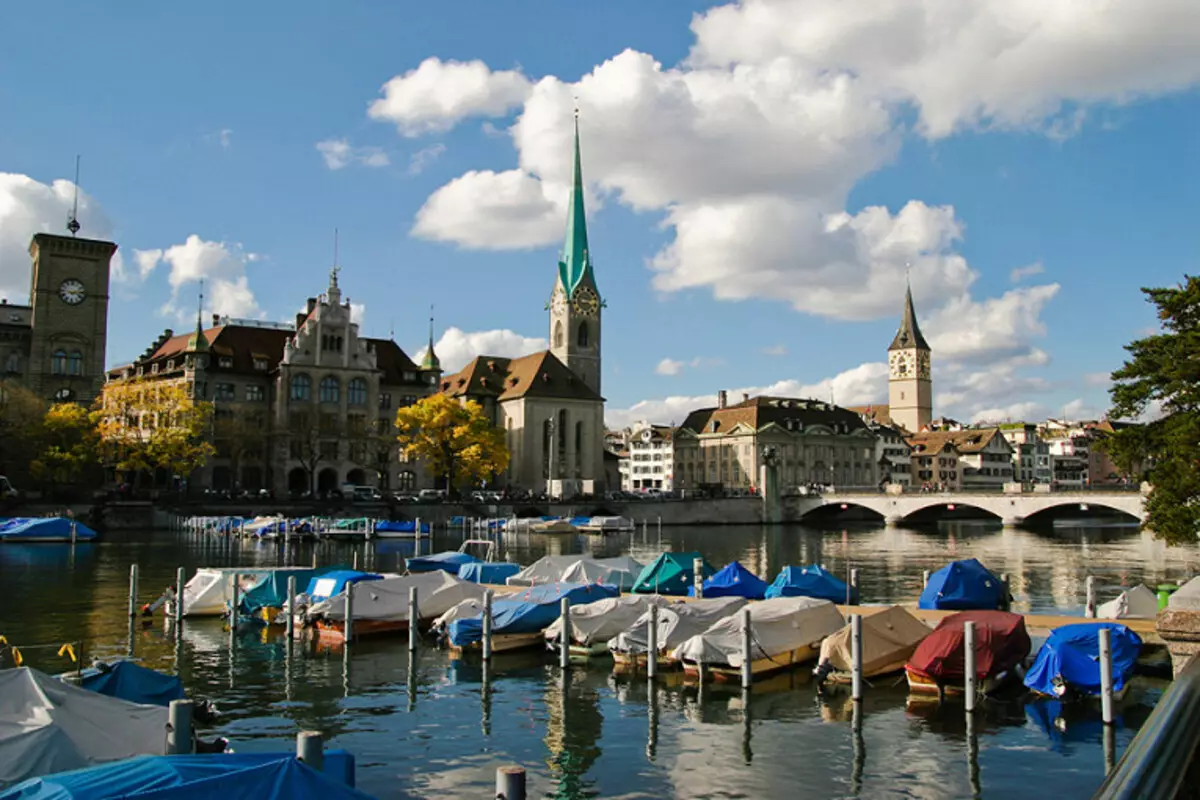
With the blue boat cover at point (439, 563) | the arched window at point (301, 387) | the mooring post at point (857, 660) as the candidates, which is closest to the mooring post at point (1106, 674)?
the mooring post at point (857, 660)

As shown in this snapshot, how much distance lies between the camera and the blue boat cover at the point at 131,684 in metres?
17.6

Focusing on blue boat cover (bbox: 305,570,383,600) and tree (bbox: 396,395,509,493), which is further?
tree (bbox: 396,395,509,493)

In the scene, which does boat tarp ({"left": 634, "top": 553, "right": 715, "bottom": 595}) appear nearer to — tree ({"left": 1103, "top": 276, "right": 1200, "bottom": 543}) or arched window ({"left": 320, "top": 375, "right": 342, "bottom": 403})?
tree ({"left": 1103, "top": 276, "right": 1200, "bottom": 543})

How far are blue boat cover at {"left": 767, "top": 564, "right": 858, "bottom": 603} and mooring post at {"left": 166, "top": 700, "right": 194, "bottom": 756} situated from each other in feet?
78.6

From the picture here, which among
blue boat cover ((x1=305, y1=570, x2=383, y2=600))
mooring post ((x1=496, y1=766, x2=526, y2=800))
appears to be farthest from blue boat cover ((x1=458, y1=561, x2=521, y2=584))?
mooring post ((x1=496, y1=766, x2=526, y2=800))

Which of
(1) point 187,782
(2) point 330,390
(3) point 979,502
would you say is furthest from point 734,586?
(3) point 979,502

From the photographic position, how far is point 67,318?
10431cm

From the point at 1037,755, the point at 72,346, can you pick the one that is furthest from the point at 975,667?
the point at 72,346

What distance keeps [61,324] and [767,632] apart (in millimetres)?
96504

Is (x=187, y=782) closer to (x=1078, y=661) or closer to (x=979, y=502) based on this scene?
(x=1078, y=661)

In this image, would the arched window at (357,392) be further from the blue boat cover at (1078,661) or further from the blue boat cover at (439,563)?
the blue boat cover at (1078,661)

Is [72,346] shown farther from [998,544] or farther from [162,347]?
[998,544]

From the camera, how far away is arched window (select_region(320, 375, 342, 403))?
109 metres

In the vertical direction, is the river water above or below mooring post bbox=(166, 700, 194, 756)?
below
